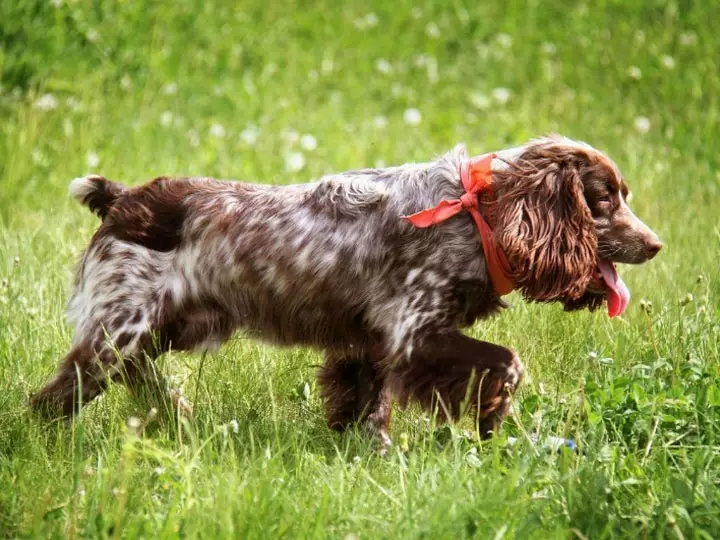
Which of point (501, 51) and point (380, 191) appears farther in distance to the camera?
point (501, 51)

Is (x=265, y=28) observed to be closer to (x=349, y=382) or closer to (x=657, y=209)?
(x=657, y=209)

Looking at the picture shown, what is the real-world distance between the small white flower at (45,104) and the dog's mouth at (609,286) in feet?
16.7

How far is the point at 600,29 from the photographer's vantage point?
451 inches

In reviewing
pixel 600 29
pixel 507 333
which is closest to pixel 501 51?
pixel 600 29

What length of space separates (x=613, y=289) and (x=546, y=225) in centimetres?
48

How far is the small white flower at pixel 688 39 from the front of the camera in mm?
10750

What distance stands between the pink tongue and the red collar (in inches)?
17.3

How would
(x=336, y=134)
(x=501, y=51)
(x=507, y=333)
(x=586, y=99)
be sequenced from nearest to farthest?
(x=507, y=333), (x=336, y=134), (x=586, y=99), (x=501, y=51)

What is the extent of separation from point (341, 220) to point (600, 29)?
761cm

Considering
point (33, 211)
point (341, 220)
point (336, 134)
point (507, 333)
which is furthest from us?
point (336, 134)

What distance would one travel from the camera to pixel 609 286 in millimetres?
4684

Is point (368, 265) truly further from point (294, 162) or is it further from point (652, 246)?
point (294, 162)

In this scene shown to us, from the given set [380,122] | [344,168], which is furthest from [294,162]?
[380,122]

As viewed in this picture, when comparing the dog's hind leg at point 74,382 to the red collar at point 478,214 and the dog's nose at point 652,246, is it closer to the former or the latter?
the red collar at point 478,214
